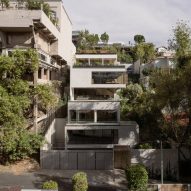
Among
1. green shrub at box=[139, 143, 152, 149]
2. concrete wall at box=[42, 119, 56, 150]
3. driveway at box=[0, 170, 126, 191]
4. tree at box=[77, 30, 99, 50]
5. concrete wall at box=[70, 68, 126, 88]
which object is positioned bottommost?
driveway at box=[0, 170, 126, 191]

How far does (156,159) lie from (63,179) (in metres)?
8.77

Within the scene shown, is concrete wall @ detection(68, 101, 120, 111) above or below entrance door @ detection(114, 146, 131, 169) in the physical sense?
above

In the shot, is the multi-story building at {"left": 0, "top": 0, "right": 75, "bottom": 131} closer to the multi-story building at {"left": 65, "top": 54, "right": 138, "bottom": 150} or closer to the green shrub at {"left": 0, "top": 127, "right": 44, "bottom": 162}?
the green shrub at {"left": 0, "top": 127, "right": 44, "bottom": 162}

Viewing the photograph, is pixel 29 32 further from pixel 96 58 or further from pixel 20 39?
pixel 96 58

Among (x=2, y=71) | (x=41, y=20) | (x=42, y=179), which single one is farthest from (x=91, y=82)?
(x=42, y=179)

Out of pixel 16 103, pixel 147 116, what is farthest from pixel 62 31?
pixel 16 103

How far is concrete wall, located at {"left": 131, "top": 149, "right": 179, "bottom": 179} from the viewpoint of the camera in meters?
32.8

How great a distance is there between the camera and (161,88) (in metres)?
31.4

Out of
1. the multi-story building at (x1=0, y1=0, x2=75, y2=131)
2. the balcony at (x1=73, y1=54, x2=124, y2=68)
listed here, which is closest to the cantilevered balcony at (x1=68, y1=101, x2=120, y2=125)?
the multi-story building at (x1=0, y1=0, x2=75, y2=131)

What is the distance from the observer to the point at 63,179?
29359mm

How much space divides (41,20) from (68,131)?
11.1 metres

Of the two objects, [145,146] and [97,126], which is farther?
[97,126]

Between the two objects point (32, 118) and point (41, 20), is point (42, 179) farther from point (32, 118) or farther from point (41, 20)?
point (41, 20)

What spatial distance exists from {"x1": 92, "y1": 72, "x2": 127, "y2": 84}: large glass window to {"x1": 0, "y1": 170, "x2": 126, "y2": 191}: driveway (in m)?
14.0
